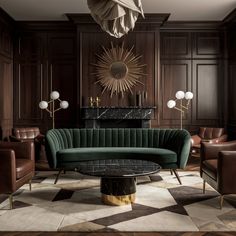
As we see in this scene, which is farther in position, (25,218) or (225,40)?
(225,40)

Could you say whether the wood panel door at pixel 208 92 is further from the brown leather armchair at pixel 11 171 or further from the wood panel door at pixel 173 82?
the brown leather armchair at pixel 11 171

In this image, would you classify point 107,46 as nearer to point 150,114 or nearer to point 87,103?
point 87,103

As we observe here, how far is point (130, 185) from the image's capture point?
9.78ft

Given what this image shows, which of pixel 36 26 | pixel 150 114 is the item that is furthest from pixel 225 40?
pixel 36 26

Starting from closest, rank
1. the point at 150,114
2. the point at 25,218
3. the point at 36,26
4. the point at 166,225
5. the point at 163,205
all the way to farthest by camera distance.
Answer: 1. the point at 166,225
2. the point at 25,218
3. the point at 163,205
4. the point at 150,114
5. the point at 36,26

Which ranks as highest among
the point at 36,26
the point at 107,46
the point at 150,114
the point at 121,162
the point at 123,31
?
the point at 36,26

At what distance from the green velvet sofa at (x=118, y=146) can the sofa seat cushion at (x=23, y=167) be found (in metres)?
0.51

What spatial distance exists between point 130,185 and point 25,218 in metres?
0.93

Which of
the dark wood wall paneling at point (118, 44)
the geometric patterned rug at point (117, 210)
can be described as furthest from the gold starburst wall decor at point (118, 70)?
the geometric patterned rug at point (117, 210)

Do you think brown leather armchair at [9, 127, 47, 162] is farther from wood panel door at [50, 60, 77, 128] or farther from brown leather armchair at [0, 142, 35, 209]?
brown leather armchair at [0, 142, 35, 209]

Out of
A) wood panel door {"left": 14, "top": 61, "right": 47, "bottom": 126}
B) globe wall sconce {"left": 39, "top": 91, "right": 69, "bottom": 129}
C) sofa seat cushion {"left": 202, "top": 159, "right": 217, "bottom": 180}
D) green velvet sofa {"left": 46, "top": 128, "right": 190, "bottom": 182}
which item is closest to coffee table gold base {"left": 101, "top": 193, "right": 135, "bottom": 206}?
sofa seat cushion {"left": 202, "top": 159, "right": 217, "bottom": 180}

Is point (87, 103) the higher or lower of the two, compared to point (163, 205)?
higher

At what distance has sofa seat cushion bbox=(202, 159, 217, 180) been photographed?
2997 millimetres

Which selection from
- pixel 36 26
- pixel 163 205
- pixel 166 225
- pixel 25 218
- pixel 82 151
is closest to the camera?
pixel 166 225
